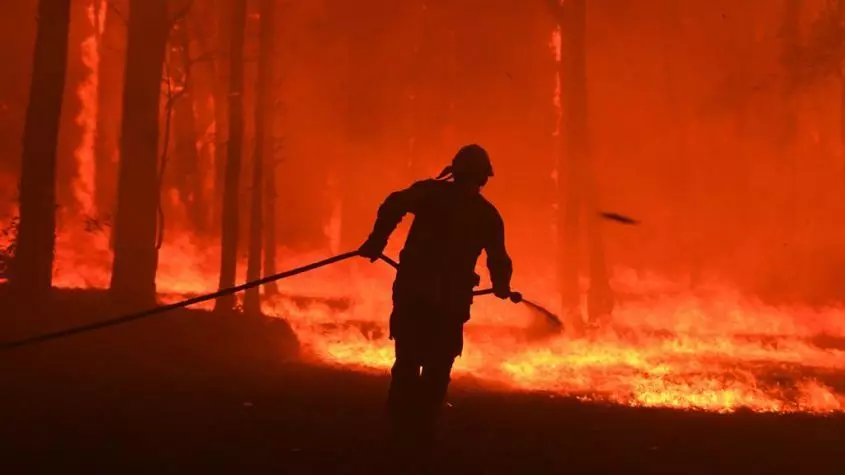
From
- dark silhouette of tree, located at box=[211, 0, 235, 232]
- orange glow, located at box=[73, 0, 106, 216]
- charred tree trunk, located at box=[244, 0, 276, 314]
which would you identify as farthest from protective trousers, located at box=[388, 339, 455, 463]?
orange glow, located at box=[73, 0, 106, 216]

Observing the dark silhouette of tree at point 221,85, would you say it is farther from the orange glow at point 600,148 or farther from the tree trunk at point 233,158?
the tree trunk at point 233,158

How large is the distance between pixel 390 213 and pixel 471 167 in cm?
65

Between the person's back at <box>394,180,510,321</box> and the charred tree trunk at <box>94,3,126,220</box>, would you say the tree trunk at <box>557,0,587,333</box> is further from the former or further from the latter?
the charred tree trunk at <box>94,3,126,220</box>

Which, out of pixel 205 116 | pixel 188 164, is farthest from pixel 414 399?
pixel 205 116

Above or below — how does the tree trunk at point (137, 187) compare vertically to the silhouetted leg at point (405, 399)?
above

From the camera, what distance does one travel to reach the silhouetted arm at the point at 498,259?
6004mm

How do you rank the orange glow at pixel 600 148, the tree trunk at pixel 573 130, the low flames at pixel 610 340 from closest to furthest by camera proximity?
1. the low flames at pixel 610 340
2. the tree trunk at pixel 573 130
3. the orange glow at pixel 600 148

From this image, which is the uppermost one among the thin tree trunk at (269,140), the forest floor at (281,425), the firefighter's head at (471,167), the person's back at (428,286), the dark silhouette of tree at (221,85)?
the dark silhouette of tree at (221,85)

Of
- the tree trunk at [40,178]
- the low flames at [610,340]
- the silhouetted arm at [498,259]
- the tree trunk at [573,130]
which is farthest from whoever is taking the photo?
the tree trunk at [573,130]

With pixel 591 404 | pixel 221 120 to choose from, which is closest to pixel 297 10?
pixel 221 120

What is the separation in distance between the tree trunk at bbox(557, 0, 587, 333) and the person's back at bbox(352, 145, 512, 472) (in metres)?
14.6

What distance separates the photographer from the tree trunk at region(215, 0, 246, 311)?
15914mm

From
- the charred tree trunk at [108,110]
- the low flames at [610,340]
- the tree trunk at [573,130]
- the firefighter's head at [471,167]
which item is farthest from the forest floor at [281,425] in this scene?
the charred tree trunk at [108,110]

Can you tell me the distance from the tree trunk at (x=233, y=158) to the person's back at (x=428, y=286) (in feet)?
33.0
